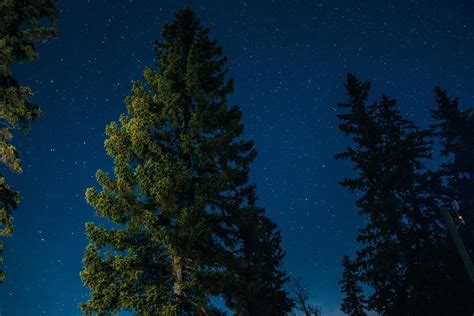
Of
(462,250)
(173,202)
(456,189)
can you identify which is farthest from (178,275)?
(456,189)

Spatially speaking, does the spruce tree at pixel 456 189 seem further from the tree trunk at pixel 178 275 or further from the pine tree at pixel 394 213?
the tree trunk at pixel 178 275

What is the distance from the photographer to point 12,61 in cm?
1121

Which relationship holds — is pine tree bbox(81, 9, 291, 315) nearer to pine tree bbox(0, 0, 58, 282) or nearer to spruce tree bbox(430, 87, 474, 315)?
pine tree bbox(0, 0, 58, 282)

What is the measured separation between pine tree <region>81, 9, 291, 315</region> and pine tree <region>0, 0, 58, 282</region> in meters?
2.22

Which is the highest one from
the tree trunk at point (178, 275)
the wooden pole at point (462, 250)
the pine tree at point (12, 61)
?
the pine tree at point (12, 61)

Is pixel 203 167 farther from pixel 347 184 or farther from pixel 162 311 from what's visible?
pixel 347 184

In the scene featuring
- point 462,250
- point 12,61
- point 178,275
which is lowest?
point 462,250

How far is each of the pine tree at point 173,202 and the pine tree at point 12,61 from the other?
87.2 inches

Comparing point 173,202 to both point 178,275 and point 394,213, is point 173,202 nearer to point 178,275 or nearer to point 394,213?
point 178,275

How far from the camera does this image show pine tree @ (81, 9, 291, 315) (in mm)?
10133

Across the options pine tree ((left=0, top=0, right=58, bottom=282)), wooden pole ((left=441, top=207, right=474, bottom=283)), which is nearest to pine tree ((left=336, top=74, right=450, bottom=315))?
wooden pole ((left=441, top=207, right=474, bottom=283))

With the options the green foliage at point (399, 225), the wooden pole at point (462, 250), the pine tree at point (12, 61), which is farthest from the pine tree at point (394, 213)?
the pine tree at point (12, 61)

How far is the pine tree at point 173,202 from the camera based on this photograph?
10133mm

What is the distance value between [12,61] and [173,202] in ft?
21.4
